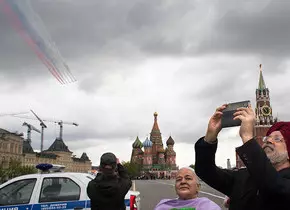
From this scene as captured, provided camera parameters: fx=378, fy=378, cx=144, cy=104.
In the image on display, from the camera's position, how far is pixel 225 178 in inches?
112

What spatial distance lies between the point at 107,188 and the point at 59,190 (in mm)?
2918

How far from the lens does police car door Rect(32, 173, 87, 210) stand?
707 centimetres

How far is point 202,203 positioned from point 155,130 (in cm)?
13734

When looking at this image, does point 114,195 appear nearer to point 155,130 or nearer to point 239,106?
point 239,106

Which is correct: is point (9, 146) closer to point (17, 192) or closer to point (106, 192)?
point (17, 192)

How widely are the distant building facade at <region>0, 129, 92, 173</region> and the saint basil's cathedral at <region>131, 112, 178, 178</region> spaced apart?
92.5 feet

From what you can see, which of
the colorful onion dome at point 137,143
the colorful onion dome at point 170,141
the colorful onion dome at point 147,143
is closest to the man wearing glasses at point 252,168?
the colorful onion dome at point 147,143

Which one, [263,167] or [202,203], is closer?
[263,167]

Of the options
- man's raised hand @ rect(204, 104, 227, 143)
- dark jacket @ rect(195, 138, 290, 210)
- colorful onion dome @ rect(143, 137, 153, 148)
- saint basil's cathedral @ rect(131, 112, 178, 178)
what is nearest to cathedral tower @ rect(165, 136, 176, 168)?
saint basil's cathedral @ rect(131, 112, 178, 178)

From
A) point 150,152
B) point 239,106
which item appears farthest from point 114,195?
point 150,152

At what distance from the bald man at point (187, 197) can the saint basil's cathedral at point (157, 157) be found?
428 feet

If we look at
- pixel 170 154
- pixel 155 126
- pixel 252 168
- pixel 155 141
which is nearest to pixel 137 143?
pixel 155 141

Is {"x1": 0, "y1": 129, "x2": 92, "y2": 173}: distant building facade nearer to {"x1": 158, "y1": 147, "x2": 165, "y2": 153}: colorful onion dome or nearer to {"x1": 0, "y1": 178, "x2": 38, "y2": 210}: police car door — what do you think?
{"x1": 0, "y1": 178, "x2": 38, "y2": 210}: police car door

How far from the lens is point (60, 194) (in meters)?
7.23
